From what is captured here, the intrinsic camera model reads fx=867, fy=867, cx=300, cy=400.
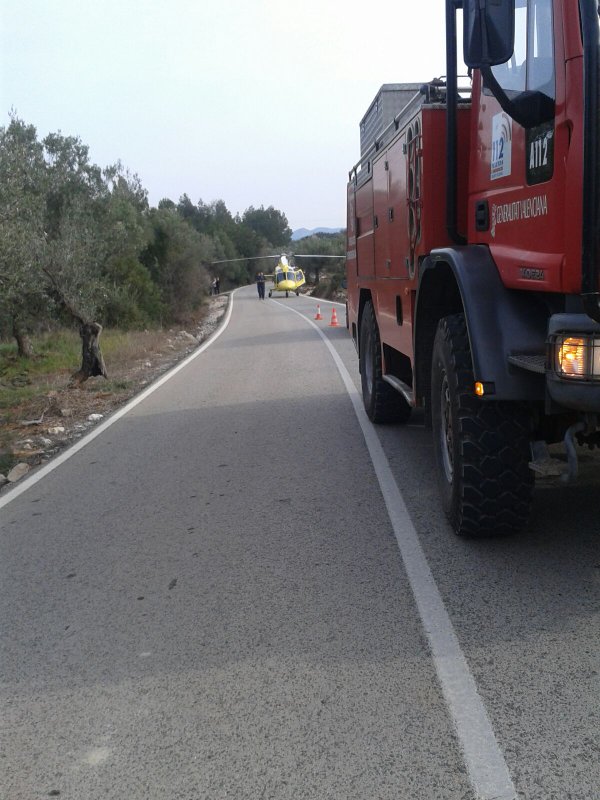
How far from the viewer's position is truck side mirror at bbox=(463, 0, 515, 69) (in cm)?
389

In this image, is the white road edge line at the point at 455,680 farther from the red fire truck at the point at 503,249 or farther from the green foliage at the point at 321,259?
the green foliage at the point at 321,259

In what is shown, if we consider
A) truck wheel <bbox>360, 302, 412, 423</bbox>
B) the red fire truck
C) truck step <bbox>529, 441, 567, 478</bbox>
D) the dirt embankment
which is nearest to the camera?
the red fire truck

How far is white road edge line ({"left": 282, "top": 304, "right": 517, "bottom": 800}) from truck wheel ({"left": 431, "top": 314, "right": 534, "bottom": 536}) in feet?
1.44

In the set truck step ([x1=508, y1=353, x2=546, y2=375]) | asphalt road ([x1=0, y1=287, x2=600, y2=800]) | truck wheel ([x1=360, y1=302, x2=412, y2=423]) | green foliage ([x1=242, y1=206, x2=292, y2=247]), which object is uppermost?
green foliage ([x1=242, y1=206, x2=292, y2=247])

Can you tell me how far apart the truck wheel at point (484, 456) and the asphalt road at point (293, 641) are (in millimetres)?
215

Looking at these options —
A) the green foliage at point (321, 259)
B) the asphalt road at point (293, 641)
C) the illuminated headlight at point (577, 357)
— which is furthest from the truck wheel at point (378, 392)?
the green foliage at point (321, 259)

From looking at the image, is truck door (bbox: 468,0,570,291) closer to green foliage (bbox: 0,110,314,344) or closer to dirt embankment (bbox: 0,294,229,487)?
dirt embankment (bbox: 0,294,229,487)

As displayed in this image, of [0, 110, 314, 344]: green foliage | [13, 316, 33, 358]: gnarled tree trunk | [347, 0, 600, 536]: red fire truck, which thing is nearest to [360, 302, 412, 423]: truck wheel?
[347, 0, 600, 536]: red fire truck

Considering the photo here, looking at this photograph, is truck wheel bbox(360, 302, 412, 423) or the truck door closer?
the truck door

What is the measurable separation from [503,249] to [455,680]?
2.31m

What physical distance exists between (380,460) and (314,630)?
3.66 metres

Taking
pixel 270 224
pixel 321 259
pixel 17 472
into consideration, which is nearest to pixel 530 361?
pixel 17 472

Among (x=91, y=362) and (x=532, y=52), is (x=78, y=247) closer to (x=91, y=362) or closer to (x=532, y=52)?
(x=91, y=362)

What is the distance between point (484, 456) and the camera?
193 inches
